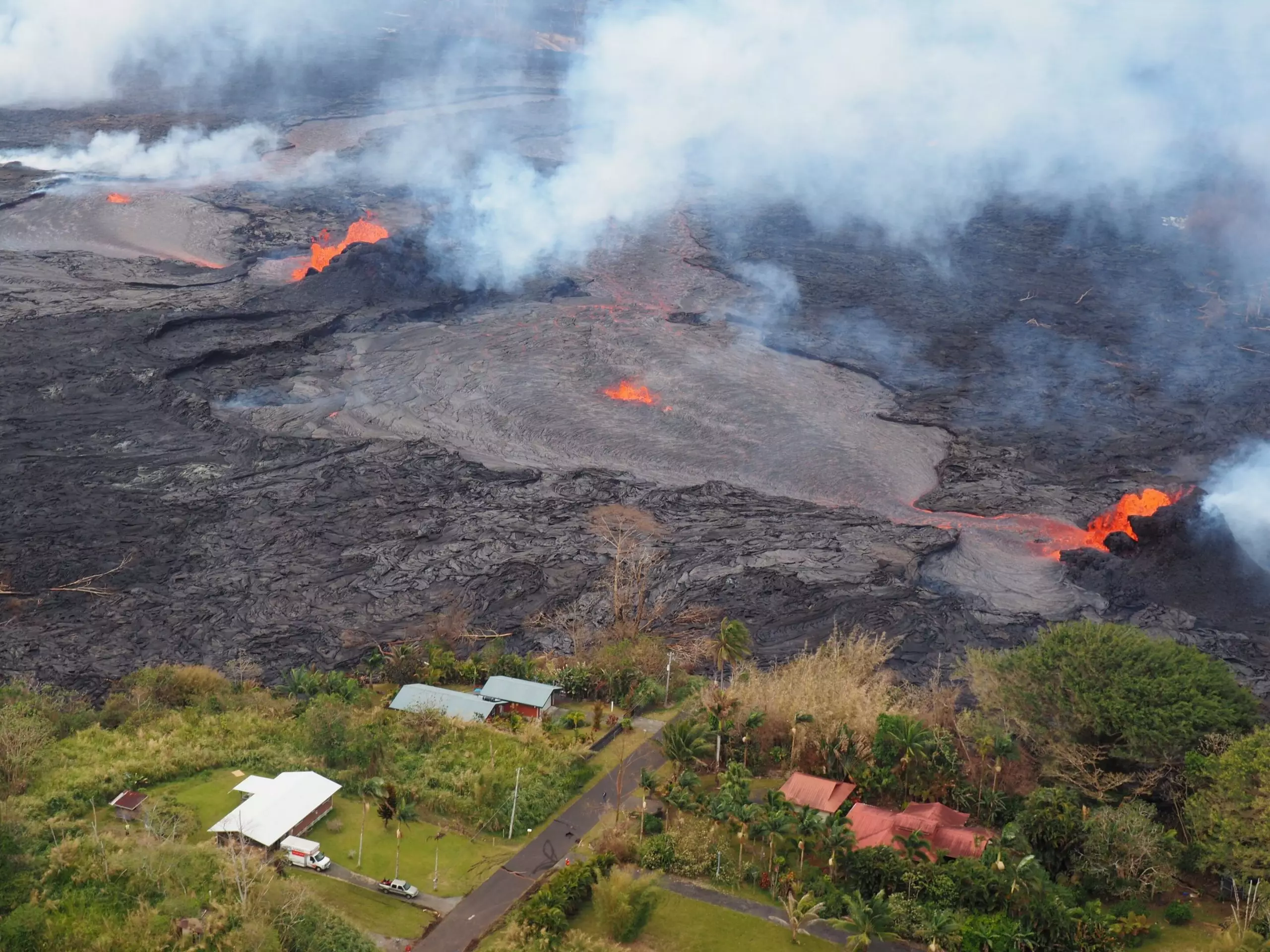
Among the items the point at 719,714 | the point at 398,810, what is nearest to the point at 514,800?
the point at 398,810

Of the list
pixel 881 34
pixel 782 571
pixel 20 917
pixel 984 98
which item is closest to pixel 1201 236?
pixel 984 98

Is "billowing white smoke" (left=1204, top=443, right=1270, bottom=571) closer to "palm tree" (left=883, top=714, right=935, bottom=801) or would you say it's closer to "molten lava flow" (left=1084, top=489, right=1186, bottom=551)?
"molten lava flow" (left=1084, top=489, right=1186, bottom=551)

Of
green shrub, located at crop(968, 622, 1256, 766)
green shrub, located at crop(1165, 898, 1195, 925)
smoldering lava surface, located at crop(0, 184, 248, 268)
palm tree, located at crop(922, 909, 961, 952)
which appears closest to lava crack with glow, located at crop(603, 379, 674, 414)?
green shrub, located at crop(968, 622, 1256, 766)

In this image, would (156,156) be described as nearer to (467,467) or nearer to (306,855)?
(467,467)

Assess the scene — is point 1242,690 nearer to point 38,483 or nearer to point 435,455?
point 435,455

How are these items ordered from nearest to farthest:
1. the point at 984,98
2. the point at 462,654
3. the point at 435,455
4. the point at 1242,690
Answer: the point at 1242,690, the point at 462,654, the point at 435,455, the point at 984,98

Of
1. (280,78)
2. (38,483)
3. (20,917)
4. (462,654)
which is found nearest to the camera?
(20,917)
